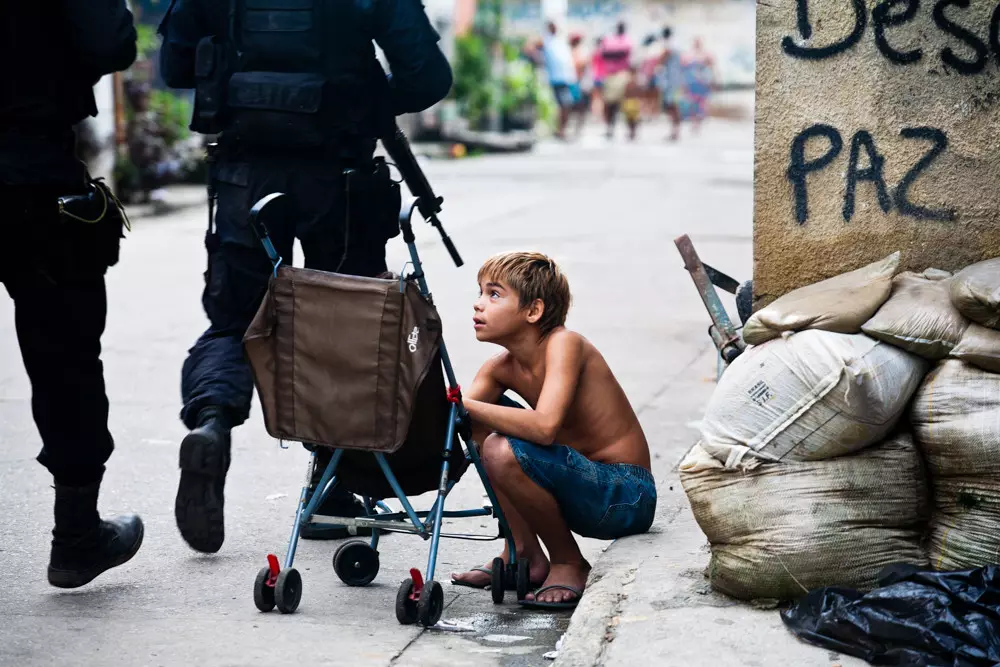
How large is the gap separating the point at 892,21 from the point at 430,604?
6.41 ft

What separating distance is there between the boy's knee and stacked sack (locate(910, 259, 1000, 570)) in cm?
103

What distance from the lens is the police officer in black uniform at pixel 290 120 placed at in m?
4.56

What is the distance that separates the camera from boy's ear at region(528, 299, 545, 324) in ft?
13.5

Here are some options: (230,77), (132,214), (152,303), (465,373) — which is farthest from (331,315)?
(132,214)

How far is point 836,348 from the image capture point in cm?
356

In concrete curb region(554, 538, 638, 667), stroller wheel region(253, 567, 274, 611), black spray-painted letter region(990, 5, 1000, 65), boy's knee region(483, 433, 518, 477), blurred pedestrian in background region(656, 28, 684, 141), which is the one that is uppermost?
black spray-painted letter region(990, 5, 1000, 65)

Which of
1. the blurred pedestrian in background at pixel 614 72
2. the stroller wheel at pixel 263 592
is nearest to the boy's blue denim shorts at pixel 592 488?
the stroller wheel at pixel 263 592

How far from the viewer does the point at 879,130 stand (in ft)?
13.3

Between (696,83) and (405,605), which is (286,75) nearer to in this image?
(405,605)

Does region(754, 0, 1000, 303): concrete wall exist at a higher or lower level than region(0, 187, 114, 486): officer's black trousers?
higher

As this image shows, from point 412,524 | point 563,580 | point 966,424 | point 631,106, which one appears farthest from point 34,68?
point 631,106

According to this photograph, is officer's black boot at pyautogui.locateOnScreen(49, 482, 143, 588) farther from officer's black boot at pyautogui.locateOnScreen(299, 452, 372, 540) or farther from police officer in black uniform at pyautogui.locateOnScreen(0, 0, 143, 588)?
officer's black boot at pyautogui.locateOnScreen(299, 452, 372, 540)

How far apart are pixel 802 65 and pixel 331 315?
144cm

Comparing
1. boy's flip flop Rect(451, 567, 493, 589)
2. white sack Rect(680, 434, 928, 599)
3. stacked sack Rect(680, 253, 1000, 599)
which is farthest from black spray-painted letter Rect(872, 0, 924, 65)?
boy's flip flop Rect(451, 567, 493, 589)
